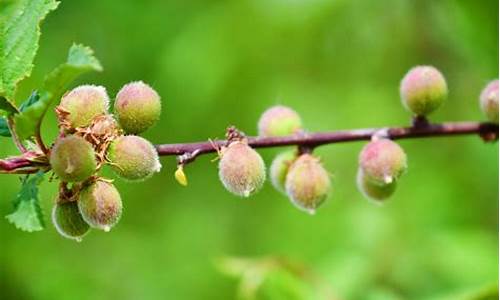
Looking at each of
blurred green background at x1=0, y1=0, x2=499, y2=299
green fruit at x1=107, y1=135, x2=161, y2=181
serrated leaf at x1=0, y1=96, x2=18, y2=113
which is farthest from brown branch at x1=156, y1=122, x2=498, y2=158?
blurred green background at x1=0, y1=0, x2=499, y2=299

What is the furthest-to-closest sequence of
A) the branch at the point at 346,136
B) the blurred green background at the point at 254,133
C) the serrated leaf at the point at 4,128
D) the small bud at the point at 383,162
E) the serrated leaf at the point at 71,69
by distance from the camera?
1. the blurred green background at the point at 254,133
2. the small bud at the point at 383,162
3. the branch at the point at 346,136
4. the serrated leaf at the point at 4,128
5. the serrated leaf at the point at 71,69

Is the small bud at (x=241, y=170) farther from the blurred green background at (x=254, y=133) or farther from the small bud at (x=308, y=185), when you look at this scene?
the blurred green background at (x=254, y=133)

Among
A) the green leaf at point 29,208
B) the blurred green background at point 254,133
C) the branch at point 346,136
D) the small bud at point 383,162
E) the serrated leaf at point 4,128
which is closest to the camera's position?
the green leaf at point 29,208

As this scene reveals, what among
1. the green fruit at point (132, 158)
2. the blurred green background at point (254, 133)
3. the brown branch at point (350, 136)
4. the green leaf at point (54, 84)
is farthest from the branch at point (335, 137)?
the blurred green background at point (254, 133)

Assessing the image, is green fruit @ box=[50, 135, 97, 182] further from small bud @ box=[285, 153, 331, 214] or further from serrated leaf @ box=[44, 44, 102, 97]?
small bud @ box=[285, 153, 331, 214]

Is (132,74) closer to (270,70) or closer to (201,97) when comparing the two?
(201,97)

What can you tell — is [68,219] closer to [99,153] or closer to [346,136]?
[99,153]
